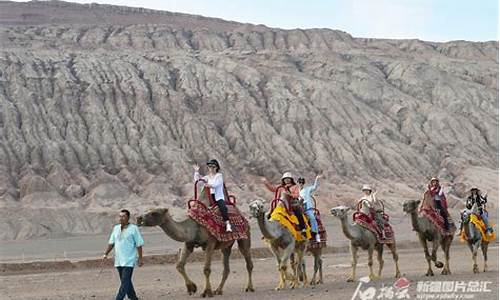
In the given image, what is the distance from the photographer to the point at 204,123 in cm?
8538

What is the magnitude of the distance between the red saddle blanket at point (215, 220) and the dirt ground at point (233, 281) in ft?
4.34

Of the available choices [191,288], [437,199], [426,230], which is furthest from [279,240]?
[437,199]

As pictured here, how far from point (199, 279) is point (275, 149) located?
192 feet

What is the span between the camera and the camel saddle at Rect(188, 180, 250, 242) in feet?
61.8

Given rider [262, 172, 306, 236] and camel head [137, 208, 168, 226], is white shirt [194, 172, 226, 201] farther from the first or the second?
rider [262, 172, 306, 236]

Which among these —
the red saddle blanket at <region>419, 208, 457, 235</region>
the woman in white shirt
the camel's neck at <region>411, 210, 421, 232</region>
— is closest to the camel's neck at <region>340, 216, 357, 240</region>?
the camel's neck at <region>411, 210, 421, 232</region>

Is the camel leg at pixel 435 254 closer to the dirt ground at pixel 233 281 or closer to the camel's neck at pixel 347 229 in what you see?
the dirt ground at pixel 233 281

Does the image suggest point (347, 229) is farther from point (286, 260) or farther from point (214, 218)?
point (214, 218)

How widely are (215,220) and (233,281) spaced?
18.6 ft

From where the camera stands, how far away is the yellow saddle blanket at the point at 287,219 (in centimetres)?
2019

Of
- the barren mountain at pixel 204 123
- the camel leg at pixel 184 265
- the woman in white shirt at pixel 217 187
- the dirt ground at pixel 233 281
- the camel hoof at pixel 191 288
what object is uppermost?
the barren mountain at pixel 204 123

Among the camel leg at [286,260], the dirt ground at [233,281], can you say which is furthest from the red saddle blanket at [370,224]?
the camel leg at [286,260]

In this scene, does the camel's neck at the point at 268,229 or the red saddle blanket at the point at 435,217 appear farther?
the red saddle blanket at the point at 435,217

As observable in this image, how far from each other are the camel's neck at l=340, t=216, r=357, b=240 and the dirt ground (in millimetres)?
1215
